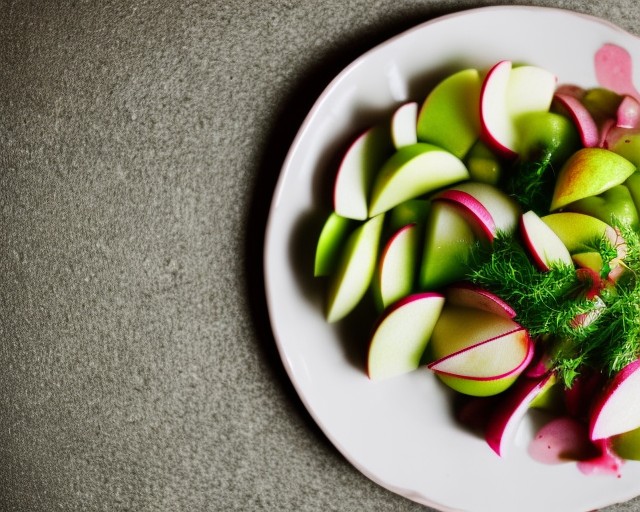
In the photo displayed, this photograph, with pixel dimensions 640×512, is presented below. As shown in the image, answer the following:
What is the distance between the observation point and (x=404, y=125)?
2.57 ft

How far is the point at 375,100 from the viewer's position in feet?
2.63

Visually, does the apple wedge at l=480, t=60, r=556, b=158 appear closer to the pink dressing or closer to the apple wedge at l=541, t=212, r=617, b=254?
the apple wedge at l=541, t=212, r=617, b=254

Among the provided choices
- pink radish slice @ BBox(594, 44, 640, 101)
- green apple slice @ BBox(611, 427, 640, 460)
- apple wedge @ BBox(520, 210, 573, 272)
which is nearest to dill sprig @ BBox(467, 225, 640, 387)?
apple wedge @ BBox(520, 210, 573, 272)

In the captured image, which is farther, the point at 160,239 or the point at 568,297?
the point at 160,239

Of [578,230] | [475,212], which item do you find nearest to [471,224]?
[475,212]

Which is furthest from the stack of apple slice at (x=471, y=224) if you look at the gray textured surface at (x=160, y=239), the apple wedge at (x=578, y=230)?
the gray textured surface at (x=160, y=239)

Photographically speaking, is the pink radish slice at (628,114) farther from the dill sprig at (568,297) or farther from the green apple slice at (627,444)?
the green apple slice at (627,444)

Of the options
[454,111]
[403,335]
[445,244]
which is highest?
[454,111]

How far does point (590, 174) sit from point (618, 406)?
0.30 metres

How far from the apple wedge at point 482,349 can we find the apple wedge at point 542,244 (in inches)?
3.3

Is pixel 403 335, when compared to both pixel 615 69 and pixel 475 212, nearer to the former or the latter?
pixel 475 212

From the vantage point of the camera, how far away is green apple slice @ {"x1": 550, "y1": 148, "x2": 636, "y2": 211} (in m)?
0.75

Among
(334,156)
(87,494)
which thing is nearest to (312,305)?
(334,156)

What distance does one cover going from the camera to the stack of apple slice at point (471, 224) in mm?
755
